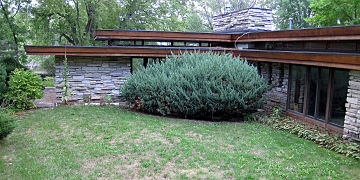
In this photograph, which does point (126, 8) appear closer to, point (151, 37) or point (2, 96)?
point (151, 37)

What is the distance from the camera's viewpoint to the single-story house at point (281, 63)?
314 inches

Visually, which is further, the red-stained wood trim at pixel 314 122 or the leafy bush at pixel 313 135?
the red-stained wood trim at pixel 314 122

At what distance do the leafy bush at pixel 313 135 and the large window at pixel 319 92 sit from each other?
499 mm

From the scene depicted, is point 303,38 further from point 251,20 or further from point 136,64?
A: point 136,64

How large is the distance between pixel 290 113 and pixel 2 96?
10.1m

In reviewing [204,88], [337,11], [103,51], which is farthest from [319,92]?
[337,11]

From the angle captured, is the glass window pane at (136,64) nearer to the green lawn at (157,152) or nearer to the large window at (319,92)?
the green lawn at (157,152)

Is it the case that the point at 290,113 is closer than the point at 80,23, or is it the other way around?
the point at 290,113

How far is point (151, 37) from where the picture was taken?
13562 millimetres

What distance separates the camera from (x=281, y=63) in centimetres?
1137

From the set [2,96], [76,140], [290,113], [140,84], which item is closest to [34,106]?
[2,96]

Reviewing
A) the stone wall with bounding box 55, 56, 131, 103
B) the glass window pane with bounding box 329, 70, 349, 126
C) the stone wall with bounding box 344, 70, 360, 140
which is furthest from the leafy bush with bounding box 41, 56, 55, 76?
the stone wall with bounding box 344, 70, 360, 140

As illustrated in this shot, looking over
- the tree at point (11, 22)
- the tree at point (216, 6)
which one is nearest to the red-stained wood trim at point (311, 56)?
the tree at point (11, 22)

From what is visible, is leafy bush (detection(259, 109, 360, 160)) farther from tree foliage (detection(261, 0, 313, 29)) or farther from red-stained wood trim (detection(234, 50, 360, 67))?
tree foliage (detection(261, 0, 313, 29))
